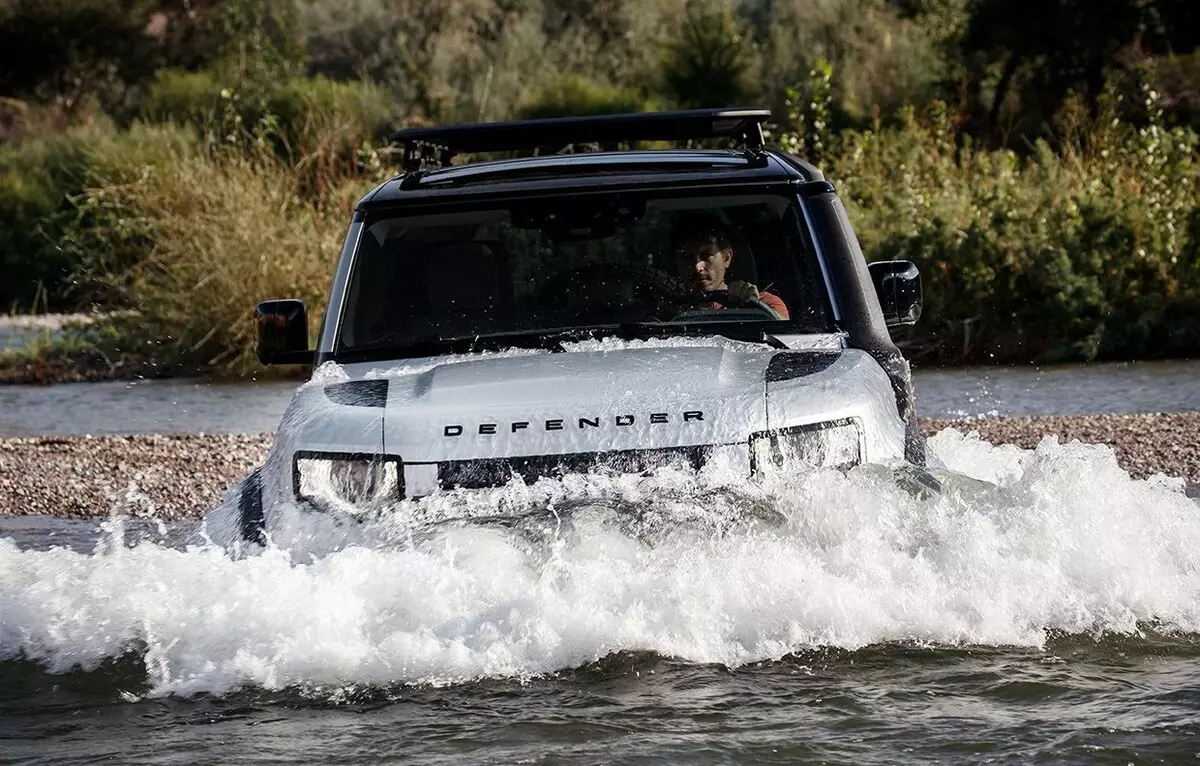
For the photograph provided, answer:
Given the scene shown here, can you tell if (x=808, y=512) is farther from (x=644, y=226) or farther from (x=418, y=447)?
(x=644, y=226)

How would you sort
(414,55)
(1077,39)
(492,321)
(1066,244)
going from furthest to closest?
(414,55) < (1077,39) < (1066,244) < (492,321)

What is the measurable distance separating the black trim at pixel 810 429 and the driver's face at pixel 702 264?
3.68ft

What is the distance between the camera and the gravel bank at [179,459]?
10.4 meters

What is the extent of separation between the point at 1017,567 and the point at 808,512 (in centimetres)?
79

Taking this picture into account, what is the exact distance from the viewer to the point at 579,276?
241 inches

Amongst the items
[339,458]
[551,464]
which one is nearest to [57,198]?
[339,458]

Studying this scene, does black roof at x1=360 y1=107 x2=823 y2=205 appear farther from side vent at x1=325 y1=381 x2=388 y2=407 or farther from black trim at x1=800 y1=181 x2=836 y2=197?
Result: side vent at x1=325 y1=381 x2=388 y2=407

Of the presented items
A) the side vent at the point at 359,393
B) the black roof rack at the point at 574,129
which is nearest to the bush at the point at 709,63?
the black roof rack at the point at 574,129

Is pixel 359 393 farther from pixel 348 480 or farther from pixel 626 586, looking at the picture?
pixel 626 586

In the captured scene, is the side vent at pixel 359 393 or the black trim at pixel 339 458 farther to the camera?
the side vent at pixel 359 393

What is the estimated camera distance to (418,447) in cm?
497

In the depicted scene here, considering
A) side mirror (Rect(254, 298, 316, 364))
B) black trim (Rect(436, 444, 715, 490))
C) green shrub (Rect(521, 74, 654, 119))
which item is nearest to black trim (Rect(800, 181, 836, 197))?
black trim (Rect(436, 444, 715, 490))

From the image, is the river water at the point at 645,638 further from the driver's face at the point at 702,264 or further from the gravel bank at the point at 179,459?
the gravel bank at the point at 179,459

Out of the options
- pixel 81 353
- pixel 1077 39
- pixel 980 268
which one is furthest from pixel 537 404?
pixel 1077 39
